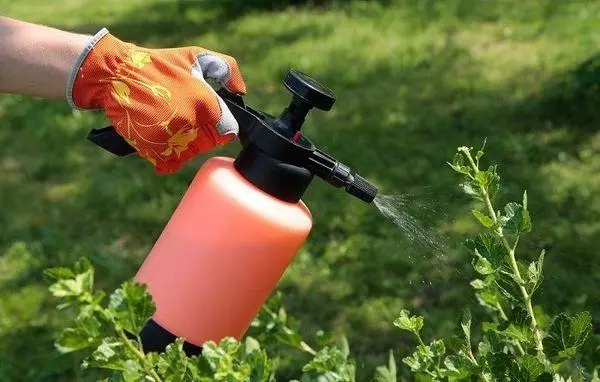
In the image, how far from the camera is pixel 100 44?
184cm

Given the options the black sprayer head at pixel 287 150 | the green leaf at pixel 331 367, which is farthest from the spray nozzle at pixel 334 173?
the green leaf at pixel 331 367

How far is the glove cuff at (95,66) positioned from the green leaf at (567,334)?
3.39 feet

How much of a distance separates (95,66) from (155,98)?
0.17m

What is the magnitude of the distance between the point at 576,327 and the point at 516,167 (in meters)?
3.22

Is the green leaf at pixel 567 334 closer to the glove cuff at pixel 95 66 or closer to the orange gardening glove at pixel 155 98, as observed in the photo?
the orange gardening glove at pixel 155 98

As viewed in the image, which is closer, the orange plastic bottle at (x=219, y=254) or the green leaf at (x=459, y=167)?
the green leaf at (x=459, y=167)

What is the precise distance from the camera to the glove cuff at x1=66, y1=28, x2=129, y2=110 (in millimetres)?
1827

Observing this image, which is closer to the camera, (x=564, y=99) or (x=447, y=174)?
(x=447, y=174)

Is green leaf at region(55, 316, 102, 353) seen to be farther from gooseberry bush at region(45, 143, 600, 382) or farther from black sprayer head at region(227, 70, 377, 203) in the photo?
black sprayer head at region(227, 70, 377, 203)

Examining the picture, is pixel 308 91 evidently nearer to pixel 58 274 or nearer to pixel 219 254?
pixel 219 254

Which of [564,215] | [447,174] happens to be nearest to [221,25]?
[447,174]

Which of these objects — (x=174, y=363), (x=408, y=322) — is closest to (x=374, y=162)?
(x=408, y=322)

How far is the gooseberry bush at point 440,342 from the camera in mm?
1166

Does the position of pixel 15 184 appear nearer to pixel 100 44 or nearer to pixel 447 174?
pixel 447 174
